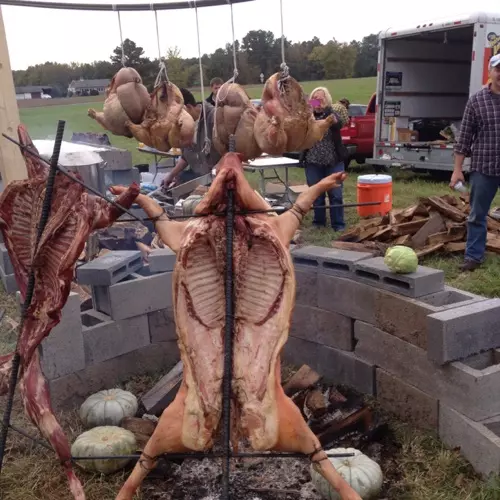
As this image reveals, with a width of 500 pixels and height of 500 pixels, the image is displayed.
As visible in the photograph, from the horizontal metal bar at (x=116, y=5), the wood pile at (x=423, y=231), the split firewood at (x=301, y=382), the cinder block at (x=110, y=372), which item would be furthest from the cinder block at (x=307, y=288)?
the horizontal metal bar at (x=116, y=5)

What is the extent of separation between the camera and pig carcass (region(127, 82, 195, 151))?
4.18 m

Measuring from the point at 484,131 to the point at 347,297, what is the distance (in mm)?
2628

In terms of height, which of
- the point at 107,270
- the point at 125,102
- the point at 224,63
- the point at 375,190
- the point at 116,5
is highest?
the point at 116,5

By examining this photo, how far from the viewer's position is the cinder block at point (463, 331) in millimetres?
Answer: 3738

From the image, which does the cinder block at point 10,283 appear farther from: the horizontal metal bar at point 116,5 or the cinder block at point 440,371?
the cinder block at point 440,371

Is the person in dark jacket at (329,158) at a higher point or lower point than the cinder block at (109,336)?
higher

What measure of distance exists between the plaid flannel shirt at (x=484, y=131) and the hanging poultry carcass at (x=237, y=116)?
308cm

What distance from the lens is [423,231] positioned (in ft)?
24.2

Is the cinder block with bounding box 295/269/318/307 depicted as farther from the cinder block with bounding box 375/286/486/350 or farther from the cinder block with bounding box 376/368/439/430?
the cinder block with bounding box 376/368/439/430

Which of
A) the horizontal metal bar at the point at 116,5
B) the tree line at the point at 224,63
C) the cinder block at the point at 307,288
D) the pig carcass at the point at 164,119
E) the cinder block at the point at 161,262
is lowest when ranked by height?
the cinder block at the point at 307,288

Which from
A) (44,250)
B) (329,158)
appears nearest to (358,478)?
(44,250)

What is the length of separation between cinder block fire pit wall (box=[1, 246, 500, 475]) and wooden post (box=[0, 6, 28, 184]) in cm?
106

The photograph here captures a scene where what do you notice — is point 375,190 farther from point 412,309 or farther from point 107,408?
point 107,408

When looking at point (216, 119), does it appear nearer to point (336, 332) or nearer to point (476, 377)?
point (336, 332)
